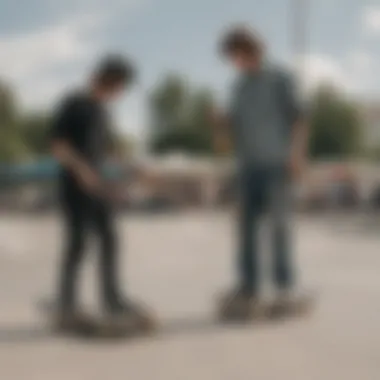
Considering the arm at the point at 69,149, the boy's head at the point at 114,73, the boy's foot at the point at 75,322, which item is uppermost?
the boy's head at the point at 114,73

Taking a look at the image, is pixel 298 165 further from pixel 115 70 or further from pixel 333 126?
pixel 115 70

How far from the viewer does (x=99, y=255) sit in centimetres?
314

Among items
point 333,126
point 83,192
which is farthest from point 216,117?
point 83,192

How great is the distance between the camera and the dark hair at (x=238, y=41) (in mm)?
2859

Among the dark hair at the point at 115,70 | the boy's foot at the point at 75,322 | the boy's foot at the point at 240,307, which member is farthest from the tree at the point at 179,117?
the boy's foot at the point at 75,322

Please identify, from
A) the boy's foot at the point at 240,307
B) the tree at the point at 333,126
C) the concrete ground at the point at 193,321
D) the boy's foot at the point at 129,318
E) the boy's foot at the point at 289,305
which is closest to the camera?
the concrete ground at the point at 193,321

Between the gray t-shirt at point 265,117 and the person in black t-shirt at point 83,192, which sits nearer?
the person in black t-shirt at point 83,192

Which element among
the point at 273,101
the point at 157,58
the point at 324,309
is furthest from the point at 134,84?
the point at 324,309

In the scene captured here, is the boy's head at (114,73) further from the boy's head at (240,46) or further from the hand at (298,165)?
the hand at (298,165)

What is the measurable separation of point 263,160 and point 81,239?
61 cm

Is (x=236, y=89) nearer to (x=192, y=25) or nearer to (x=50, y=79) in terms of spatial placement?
(x=192, y=25)

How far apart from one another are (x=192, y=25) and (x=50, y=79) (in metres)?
0.41

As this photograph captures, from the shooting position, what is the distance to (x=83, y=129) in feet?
10.0

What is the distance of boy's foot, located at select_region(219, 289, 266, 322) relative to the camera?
3158 mm
